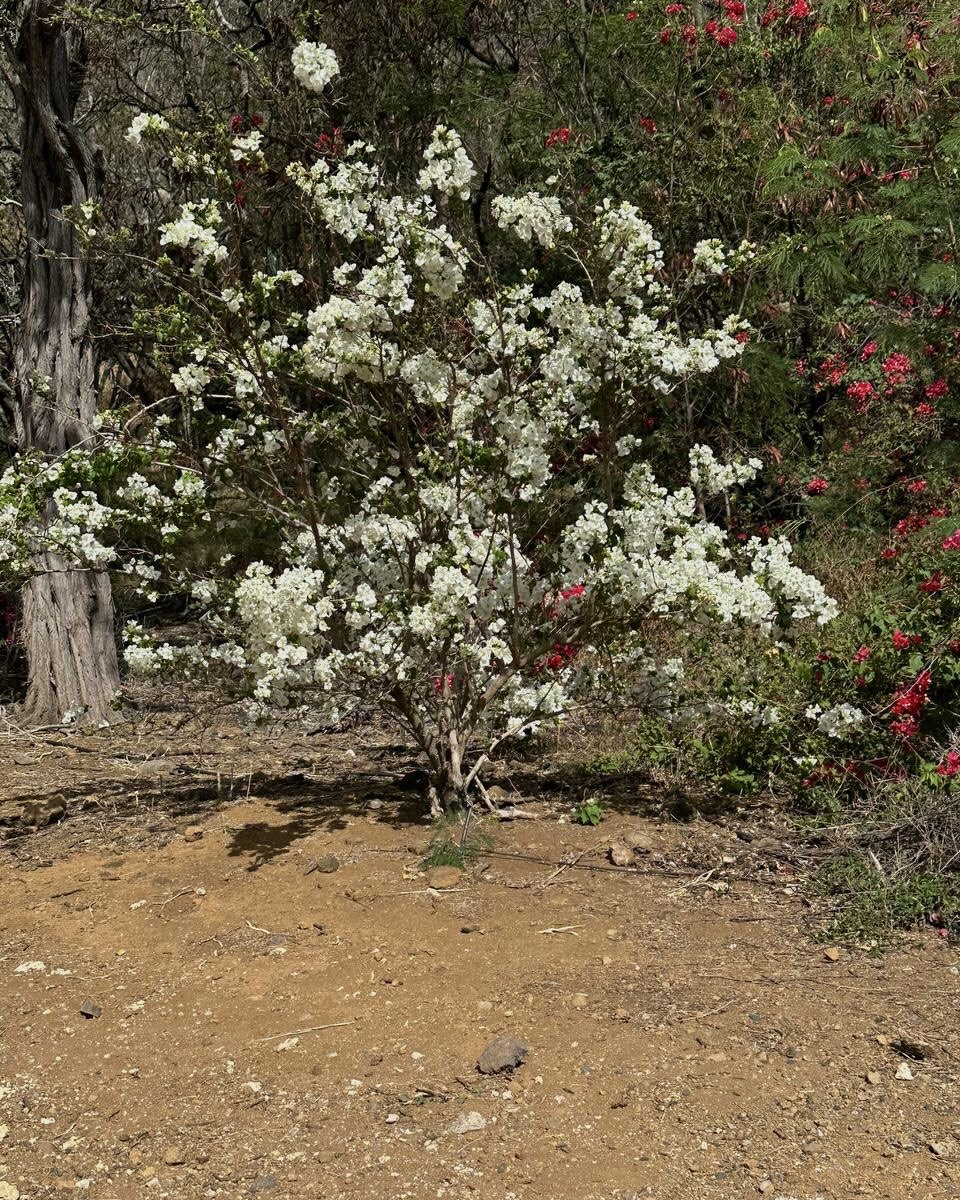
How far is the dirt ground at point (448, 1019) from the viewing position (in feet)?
9.02

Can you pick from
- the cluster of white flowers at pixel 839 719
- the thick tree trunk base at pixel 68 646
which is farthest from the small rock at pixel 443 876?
the thick tree trunk base at pixel 68 646

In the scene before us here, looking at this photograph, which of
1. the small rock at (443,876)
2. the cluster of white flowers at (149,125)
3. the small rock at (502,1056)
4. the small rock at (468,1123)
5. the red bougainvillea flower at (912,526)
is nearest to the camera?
the small rock at (468,1123)

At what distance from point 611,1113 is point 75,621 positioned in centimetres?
470

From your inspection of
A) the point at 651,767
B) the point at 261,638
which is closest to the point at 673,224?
the point at 651,767

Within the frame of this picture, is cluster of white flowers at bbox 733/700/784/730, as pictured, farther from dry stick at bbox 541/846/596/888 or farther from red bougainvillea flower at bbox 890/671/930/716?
dry stick at bbox 541/846/596/888

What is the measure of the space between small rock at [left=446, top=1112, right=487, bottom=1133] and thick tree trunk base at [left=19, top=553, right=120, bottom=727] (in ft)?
14.1

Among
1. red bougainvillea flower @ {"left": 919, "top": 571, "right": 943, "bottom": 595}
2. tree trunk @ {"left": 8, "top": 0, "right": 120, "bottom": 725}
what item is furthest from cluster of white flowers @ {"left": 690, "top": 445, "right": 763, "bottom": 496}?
tree trunk @ {"left": 8, "top": 0, "right": 120, "bottom": 725}

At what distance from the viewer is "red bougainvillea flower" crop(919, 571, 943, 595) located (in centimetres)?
469

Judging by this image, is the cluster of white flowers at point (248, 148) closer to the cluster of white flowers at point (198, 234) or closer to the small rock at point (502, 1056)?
the cluster of white flowers at point (198, 234)

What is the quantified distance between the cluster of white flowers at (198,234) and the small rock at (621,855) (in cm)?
260

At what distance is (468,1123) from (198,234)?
9.16ft

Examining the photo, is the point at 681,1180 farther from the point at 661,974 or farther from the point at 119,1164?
the point at 119,1164

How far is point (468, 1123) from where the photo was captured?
288 cm

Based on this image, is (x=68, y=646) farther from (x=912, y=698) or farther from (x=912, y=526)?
(x=912, y=526)
